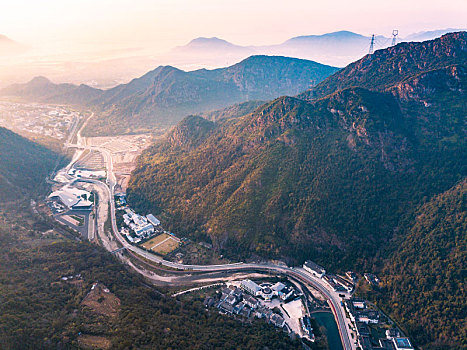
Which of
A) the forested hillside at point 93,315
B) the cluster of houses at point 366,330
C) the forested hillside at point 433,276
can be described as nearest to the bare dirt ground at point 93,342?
the forested hillside at point 93,315

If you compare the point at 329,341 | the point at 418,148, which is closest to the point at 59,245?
the point at 329,341

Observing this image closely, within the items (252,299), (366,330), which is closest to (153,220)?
(252,299)

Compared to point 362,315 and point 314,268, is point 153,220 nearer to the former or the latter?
point 314,268

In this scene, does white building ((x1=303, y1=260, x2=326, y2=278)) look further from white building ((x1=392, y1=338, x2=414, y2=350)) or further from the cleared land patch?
the cleared land patch

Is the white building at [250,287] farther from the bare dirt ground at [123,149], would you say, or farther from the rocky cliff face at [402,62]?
the rocky cliff face at [402,62]

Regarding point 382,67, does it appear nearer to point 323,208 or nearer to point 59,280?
point 323,208

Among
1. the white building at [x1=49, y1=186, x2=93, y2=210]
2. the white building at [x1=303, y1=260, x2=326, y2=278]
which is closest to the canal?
the white building at [x1=303, y1=260, x2=326, y2=278]
